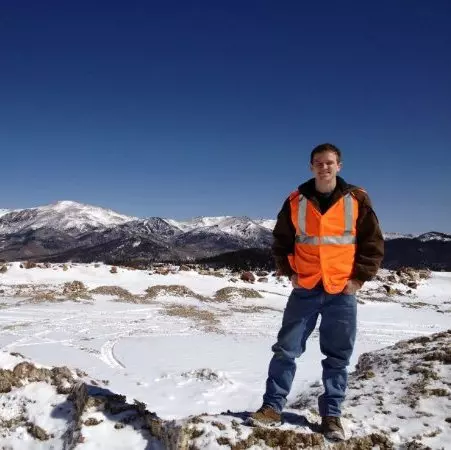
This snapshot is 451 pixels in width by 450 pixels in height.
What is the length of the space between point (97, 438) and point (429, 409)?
3.30 meters

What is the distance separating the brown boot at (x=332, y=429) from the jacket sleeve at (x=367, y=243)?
4.23 ft

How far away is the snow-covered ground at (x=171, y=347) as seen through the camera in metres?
4.49

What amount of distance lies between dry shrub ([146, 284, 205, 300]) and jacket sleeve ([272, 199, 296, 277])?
20.4 meters

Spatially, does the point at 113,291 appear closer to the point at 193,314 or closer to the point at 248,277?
the point at 193,314

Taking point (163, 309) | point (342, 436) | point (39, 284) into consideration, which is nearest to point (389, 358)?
point (342, 436)

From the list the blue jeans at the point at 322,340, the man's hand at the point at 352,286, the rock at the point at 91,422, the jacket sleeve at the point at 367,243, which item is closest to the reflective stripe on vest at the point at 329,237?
the jacket sleeve at the point at 367,243

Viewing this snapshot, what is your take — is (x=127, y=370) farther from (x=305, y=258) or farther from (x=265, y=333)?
(x=265, y=333)

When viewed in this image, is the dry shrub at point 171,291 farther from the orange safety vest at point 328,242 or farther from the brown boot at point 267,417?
the orange safety vest at point 328,242

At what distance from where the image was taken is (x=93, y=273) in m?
28.1

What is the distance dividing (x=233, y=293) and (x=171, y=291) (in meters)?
3.43

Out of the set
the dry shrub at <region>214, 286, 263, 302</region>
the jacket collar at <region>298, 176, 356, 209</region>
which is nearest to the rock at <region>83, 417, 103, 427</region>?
the jacket collar at <region>298, 176, 356, 209</region>

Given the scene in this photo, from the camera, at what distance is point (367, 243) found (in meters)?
4.43

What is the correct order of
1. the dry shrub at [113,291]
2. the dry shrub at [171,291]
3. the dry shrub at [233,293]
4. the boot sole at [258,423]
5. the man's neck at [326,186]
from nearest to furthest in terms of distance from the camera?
the boot sole at [258,423], the man's neck at [326,186], the dry shrub at [113,291], the dry shrub at [171,291], the dry shrub at [233,293]

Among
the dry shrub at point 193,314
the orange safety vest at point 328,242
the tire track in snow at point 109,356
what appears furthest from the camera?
the dry shrub at point 193,314
